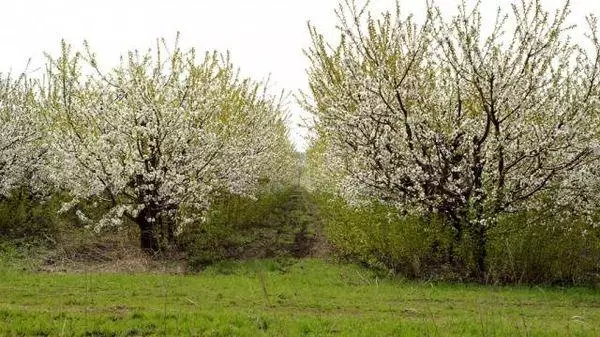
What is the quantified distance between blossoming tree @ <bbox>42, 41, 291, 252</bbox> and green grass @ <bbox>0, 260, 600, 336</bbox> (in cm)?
339

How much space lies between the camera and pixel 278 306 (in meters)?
12.7

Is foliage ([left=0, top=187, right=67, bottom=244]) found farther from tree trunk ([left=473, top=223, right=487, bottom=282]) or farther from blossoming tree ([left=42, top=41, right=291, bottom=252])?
tree trunk ([left=473, top=223, right=487, bottom=282])

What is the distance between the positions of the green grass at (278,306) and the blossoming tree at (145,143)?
11.1 feet

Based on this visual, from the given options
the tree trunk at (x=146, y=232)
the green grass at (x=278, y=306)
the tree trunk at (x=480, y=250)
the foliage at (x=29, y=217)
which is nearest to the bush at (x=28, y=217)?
the foliage at (x=29, y=217)

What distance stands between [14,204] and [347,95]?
16.1 metres

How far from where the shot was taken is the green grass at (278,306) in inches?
377

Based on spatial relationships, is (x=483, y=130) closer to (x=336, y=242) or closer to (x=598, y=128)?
(x=598, y=128)

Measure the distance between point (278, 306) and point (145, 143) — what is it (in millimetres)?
10113

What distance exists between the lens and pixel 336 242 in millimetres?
21469

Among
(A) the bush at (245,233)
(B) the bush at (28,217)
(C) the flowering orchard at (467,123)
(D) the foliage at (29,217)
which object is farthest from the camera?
(B) the bush at (28,217)

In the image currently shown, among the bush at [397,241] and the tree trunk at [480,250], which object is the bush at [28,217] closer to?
the bush at [397,241]

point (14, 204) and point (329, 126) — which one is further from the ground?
point (329, 126)

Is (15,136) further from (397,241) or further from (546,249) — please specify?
(546,249)

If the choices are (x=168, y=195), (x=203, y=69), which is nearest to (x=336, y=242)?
(x=168, y=195)
